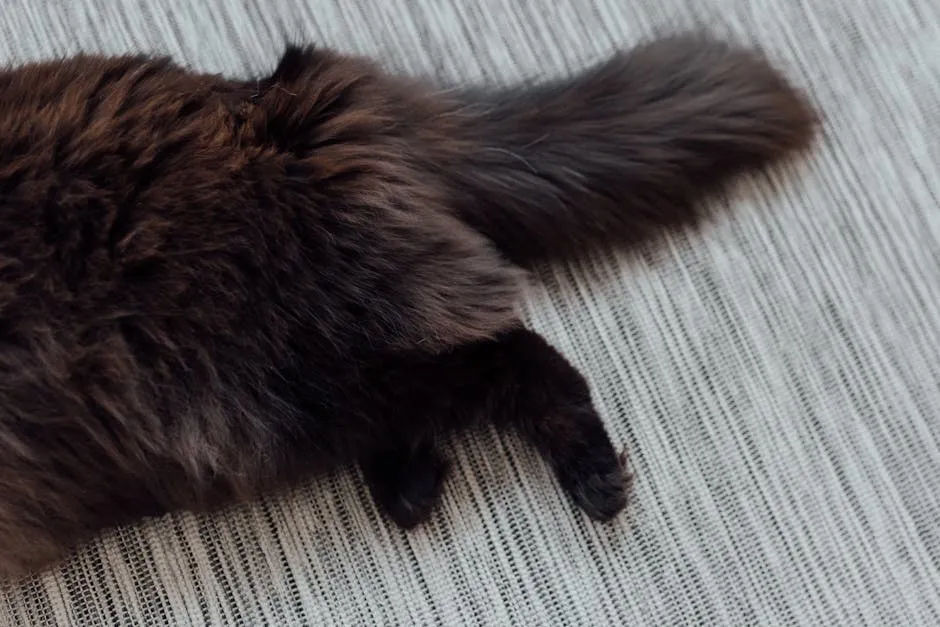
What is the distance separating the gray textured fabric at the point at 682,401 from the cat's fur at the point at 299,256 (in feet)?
0.27

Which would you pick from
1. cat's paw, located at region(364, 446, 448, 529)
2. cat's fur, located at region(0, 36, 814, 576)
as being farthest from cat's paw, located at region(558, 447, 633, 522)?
cat's paw, located at region(364, 446, 448, 529)

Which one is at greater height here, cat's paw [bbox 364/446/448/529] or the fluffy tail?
the fluffy tail

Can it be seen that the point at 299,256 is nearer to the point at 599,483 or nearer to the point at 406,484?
the point at 406,484

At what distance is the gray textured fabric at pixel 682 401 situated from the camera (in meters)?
1.03

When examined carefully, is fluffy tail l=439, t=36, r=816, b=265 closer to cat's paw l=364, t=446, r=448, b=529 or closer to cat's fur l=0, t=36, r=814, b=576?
cat's fur l=0, t=36, r=814, b=576

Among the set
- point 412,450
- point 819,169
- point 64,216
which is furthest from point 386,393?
point 819,169

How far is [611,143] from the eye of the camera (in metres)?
0.96

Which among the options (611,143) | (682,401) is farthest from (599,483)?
(611,143)

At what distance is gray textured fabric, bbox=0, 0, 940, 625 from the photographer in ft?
3.37

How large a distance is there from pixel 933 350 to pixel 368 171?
0.81 m

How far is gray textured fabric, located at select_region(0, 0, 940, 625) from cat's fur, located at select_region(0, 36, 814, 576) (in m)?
0.08

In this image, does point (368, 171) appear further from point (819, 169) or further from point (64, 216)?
point (819, 169)

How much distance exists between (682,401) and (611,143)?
1.19 ft

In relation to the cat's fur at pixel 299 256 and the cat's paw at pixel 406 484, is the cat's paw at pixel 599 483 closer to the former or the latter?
the cat's fur at pixel 299 256
